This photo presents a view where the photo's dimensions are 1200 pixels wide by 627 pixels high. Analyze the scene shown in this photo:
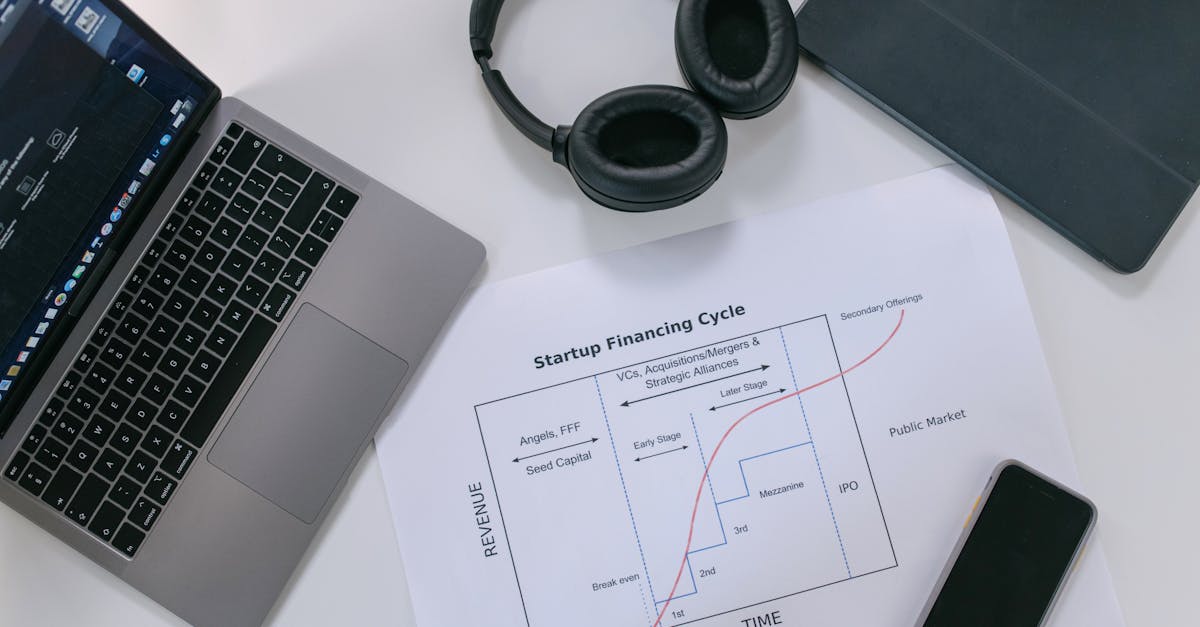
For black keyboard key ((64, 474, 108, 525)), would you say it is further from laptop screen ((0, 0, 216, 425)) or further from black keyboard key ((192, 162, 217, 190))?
black keyboard key ((192, 162, 217, 190))

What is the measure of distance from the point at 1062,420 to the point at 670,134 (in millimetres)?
390

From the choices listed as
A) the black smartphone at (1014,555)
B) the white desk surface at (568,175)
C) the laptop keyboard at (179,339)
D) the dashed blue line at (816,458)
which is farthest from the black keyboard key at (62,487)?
the black smartphone at (1014,555)

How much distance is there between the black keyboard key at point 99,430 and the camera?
0.65 metres

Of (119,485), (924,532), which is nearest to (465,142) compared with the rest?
(119,485)

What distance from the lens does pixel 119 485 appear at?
64cm

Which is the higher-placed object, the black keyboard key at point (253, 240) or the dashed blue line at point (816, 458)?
the dashed blue line at point (816, 458)

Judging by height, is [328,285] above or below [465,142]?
below

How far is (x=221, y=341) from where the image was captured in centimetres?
66

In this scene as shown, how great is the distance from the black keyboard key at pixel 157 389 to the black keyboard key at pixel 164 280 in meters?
0.07

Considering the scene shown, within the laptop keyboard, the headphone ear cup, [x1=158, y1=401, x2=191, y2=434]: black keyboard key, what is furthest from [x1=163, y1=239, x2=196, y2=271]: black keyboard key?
the headphone ear cup

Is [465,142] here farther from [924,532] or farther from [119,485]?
[924,532]

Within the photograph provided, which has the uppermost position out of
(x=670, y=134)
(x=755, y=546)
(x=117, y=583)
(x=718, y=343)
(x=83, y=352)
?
(x=670, y=134)

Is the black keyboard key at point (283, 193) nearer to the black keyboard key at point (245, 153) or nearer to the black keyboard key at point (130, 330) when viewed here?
the black keyboard key at point (245, 153)

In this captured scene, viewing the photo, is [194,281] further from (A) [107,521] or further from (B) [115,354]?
(A) [107,521]
